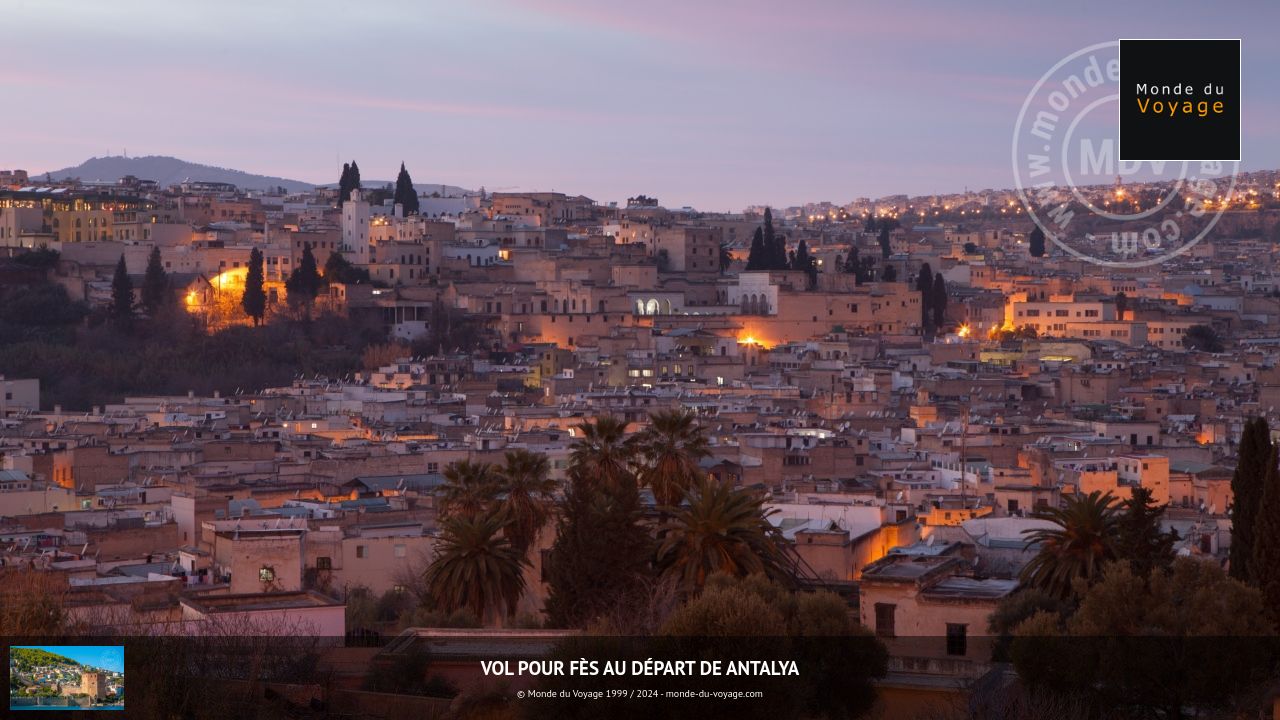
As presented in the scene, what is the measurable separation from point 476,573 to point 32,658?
5657 millimetres

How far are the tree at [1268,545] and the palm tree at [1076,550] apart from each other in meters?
1.73

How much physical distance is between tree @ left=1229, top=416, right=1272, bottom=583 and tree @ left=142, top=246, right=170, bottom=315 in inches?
1430

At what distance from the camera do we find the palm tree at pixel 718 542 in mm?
15008

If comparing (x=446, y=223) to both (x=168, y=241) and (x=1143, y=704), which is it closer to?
(x=168, y=241)

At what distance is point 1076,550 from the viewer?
15.2 metres

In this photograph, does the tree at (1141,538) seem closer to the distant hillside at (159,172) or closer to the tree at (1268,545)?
the tree at (1268,545)

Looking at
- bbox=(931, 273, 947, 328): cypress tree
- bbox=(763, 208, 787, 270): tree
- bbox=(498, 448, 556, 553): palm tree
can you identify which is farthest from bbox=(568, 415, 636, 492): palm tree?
bbox=(763, 208, 787, 270): tree

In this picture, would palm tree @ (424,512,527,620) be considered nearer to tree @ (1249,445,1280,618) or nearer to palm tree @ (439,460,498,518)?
palm tree @ (439,460,498,518)

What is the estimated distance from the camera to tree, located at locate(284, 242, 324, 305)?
160 ft

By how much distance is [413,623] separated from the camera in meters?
15.1

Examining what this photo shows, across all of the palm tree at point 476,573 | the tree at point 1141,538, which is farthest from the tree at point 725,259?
the tree at point 1141,538

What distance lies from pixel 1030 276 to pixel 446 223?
18.6m

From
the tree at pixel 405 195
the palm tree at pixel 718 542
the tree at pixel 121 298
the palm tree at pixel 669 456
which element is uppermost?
the tree at pixel 405 195

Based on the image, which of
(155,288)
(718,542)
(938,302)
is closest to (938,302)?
(938,302)
